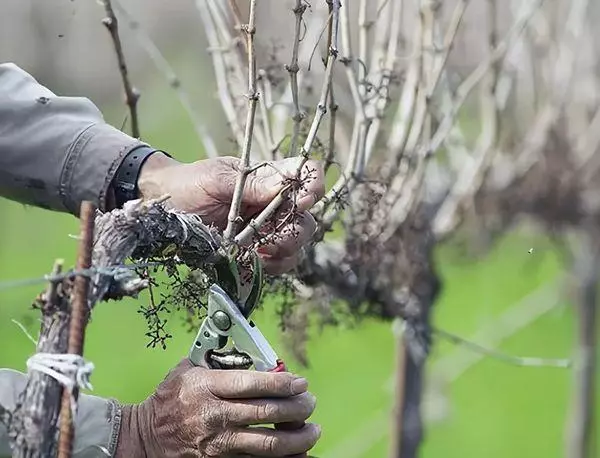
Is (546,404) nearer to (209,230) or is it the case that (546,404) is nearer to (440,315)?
(440,315)

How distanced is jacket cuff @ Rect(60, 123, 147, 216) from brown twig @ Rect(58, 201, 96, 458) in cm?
79

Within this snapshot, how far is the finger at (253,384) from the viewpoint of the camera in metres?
1.46

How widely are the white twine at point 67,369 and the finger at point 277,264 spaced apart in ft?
2.42

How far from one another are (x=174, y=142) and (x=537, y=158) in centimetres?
647

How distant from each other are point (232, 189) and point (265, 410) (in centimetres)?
45

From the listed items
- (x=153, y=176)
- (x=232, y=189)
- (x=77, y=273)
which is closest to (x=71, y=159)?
(x=153, y=176)

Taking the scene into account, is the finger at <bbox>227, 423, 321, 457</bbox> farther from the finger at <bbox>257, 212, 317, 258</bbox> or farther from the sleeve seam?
the sleeve seam

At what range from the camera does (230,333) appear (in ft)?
4.99

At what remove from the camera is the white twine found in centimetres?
115

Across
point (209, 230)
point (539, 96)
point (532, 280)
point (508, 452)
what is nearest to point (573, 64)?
point (539, 96)

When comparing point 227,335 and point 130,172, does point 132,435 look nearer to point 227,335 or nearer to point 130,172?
point 227,335

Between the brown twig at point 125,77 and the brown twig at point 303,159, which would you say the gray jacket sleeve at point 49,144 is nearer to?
the brown twig at point 125,77

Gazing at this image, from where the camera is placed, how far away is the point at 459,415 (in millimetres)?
7613

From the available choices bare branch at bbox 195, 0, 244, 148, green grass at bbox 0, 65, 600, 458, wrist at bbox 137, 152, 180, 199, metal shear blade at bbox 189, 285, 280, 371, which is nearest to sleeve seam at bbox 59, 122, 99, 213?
wrist at bbox 137, 152, 180, 199
